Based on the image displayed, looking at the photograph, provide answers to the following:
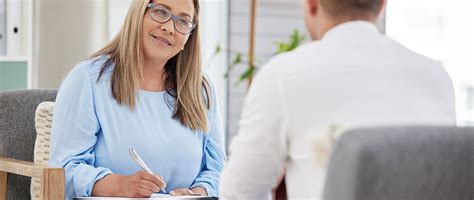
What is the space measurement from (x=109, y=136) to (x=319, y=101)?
1.04 metres

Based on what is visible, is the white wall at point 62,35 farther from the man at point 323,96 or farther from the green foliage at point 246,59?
the man at point 323,96

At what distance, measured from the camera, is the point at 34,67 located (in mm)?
4520

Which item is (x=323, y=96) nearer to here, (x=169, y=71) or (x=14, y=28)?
(x=169, y=71)

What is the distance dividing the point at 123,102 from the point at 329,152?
1110 mm

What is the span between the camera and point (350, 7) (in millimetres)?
1571

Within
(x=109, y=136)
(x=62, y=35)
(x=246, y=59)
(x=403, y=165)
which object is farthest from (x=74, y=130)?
(x=246, y=59)

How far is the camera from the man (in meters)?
1.50

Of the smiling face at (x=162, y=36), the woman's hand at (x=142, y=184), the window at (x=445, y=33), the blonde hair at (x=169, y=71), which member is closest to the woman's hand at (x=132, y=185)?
the woman's hand at (x=142, y=184)

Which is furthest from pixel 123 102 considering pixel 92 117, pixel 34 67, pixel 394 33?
pixel 394 33

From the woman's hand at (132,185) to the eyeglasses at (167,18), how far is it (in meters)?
0.45

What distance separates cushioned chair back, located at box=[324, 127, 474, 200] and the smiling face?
117 centimetres

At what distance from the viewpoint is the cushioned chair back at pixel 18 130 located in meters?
2.77

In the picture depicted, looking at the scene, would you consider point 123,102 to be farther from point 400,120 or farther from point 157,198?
point 400,120

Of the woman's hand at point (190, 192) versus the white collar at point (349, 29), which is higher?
the white collar at point (349, 29)
